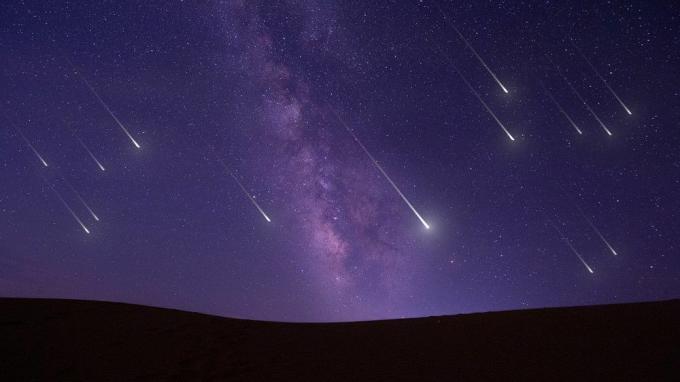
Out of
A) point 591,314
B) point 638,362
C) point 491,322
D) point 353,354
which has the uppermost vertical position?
point 591,314

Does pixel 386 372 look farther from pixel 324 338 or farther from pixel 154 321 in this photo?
pixel 154 321

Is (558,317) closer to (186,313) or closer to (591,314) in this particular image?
(591,314)

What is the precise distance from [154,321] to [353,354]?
16.3 feet

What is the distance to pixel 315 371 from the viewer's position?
630 centimetres

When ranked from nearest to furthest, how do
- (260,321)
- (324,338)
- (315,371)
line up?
(315,371), (324,338), (260,321)

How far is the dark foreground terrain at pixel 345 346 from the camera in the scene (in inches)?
240

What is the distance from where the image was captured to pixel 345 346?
24.7 ft

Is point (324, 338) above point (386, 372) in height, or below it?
above

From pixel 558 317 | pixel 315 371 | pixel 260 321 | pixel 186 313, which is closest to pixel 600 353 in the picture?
pixel 558 317

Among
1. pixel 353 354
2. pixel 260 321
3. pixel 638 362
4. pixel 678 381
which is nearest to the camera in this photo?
pixel 678 381

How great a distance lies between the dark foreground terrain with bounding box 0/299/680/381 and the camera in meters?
6.09

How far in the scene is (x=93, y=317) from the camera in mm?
8938

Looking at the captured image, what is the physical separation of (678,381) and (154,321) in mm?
9650

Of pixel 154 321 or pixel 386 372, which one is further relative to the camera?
pixel 154 321
